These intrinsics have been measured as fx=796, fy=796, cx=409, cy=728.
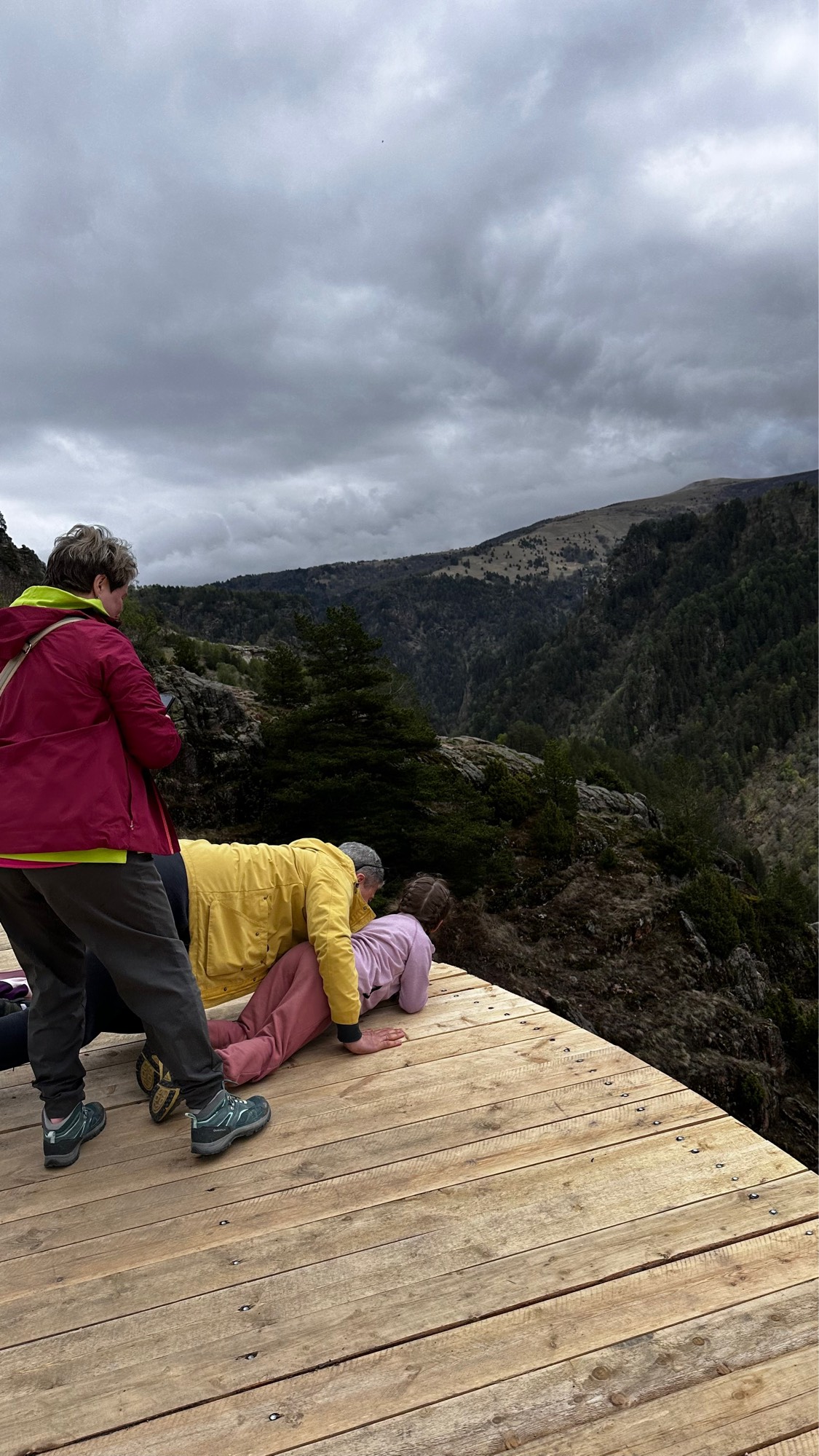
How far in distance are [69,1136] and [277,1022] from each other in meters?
0.76

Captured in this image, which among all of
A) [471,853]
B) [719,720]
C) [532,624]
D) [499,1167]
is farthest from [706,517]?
[499,1167]

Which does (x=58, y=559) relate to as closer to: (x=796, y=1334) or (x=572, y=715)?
(x=796, y=1334)

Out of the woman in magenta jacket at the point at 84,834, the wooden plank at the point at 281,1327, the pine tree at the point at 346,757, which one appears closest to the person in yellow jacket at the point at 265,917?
the woman in magenta jacket at the point at 84,834

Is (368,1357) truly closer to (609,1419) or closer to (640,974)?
(609,1419)

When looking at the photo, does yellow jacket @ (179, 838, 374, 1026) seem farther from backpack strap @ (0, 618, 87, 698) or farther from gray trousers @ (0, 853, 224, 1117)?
backpack strap @ (0, 618, 87, 698)

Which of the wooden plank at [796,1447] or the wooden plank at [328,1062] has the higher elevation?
the wooden plank at [796,1447]

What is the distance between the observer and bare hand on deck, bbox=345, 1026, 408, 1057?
3.04 meters

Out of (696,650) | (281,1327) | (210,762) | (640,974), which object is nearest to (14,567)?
(210,762)

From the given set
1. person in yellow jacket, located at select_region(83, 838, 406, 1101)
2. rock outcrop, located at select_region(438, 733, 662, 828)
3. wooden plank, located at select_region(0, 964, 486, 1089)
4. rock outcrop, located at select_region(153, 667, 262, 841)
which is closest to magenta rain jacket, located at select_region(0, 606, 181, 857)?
person in yellow jacket, located at select_region(83, 838, 406, 1101)

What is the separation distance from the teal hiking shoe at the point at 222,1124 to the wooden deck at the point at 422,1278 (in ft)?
0.15

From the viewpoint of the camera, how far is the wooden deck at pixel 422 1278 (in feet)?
5.22

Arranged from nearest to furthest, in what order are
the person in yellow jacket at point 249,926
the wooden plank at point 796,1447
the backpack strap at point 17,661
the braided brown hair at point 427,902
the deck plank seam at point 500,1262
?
the wooden plank at point 796,1447 < the deck plank seam at point 500,1262 < the backpack strap at point 17,661 < the person in yellow jacket at point 249,926 < the braided brown hair at point 427,902

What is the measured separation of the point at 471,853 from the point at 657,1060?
5.07 meters

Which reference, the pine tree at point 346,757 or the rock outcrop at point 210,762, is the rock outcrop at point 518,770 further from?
the rock outcrop at point 210,762
